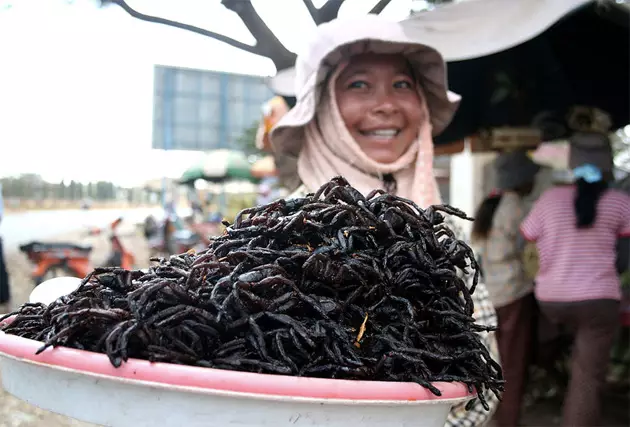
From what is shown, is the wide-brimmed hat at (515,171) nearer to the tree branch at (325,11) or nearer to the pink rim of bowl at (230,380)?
the tree branch at (325,11)

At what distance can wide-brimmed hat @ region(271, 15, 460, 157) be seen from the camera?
5.03 ft

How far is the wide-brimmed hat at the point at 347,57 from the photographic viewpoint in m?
1.53

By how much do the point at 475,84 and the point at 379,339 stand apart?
343 centimetres

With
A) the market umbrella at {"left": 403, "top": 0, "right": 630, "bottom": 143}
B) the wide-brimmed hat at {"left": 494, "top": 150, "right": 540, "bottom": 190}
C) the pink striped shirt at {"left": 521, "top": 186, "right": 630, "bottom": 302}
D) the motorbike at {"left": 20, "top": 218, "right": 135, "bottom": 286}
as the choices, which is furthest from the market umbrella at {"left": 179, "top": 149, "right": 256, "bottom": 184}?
the pink striped shirt at {"left": 521, "top": 186, "right": 630, "bottom": 302}

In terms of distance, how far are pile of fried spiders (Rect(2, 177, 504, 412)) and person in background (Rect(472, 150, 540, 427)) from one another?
2.67 m

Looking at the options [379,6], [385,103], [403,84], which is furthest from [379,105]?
[379,6]

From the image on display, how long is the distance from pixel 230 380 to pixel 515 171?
329 centimetres

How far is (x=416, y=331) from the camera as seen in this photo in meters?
0.81

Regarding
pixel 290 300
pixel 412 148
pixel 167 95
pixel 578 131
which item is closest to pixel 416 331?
pixel 290 300

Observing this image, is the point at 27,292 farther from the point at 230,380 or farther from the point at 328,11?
the point at 230,380

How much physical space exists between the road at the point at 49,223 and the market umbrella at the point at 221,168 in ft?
8.65

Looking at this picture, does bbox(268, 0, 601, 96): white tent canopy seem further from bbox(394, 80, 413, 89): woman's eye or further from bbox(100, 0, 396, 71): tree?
bbox(394, 80, 413, 89): woman's eye

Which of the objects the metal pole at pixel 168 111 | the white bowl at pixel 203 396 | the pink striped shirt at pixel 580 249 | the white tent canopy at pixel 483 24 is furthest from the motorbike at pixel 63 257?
the white bowl at pixel 203 396

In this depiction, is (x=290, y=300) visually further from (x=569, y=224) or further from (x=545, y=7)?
(x=569, y=224)
